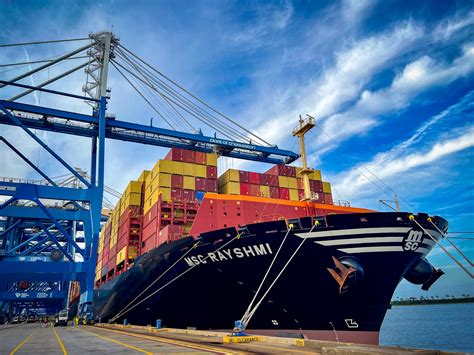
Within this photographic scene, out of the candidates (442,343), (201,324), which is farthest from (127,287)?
(442,343)

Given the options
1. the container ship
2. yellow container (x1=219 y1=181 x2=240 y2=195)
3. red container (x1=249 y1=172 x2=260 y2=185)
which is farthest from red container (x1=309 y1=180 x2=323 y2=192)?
the container ship

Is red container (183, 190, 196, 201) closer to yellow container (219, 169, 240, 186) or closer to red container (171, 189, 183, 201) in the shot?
red container (171, 189, 183, 201)

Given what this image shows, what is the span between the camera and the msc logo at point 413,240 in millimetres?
12438

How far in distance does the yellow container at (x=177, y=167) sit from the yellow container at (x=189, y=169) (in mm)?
285

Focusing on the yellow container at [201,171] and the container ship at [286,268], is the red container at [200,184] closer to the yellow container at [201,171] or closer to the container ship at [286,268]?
the yellow container at [201,171]

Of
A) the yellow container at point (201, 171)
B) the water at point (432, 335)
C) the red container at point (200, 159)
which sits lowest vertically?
the water at point (432, 335)

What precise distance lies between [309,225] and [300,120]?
688cm

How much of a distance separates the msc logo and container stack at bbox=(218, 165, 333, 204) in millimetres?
8945

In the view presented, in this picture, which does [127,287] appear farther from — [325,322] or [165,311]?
[325,322]

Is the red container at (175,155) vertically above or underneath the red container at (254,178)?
above

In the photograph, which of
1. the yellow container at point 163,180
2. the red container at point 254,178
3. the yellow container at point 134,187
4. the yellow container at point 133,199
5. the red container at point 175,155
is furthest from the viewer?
the yellow container at point 134,187

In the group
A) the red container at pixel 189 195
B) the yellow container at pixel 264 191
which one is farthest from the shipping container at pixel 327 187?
the red container at pixel 189 195

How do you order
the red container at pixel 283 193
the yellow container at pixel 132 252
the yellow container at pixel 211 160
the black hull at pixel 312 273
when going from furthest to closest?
the yellow container at pixel 211 160 → the yellow container at pixel 132 252 → the red container at pixel 283 193 → the black hull at pixel 312 273

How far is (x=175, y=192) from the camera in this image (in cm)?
2220
